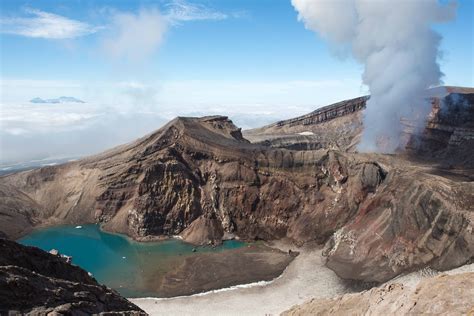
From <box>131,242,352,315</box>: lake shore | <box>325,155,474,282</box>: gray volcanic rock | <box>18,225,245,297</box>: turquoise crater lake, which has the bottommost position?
<box>131,242,352,315</box>: lake shore

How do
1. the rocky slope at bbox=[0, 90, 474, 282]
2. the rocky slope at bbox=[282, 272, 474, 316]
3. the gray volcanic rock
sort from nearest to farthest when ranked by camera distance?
1. the rocky slope at bbox=[282, 272, 474, 316]
2. the gray volcanic rock
3. the rocky slope at bbox=[0, 90, 474, 282]

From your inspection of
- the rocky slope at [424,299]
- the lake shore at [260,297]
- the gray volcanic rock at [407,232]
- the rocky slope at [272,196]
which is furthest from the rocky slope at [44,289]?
the rocky slope at [272,196]

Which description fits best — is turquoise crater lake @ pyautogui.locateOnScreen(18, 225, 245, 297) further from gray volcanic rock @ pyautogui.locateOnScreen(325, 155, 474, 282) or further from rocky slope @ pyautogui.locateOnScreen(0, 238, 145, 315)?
rocky slope @ pyautogui.locateOnScreen(0, 238, 145, 315)

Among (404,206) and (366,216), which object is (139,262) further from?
(404,206)

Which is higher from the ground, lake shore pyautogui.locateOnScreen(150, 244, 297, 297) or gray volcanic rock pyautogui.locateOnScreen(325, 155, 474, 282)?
gray volcanic rock pyautogui.locateOnScreen(325, 155, 474, 282)

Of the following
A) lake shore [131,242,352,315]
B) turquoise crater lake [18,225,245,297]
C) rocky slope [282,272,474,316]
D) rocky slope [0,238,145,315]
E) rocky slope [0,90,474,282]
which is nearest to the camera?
rocky slope [0,238,145,315]

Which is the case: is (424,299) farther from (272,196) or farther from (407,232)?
(272,196)

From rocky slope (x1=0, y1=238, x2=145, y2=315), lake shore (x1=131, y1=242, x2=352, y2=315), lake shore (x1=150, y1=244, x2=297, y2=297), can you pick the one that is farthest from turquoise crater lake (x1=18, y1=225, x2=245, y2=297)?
rocky slope (x1=0, y1=238, x2=145, y2=315)
